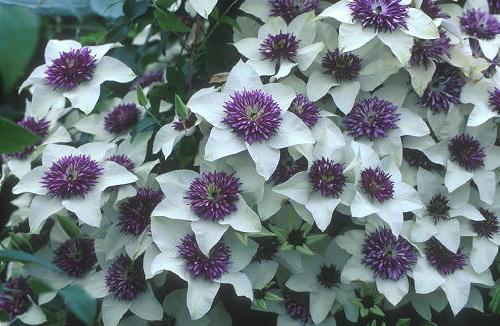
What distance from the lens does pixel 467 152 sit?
107 cm

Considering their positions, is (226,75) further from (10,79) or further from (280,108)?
(10,79)

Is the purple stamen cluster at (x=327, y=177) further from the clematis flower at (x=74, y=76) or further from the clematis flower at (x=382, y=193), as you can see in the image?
the clematis flower at (x=74, y=76)

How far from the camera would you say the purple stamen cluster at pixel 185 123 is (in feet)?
3.28

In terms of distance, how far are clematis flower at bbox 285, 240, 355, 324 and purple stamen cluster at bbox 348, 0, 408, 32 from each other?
1.10 ft

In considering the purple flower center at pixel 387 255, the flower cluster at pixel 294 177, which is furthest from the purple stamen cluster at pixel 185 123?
the purple flower center at pixel 387 255

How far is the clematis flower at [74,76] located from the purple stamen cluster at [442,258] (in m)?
0.54

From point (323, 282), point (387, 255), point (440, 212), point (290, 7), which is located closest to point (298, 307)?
point (323, 282)

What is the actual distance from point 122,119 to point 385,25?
19.2 inches

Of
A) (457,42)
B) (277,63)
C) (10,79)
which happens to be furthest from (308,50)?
(10,79)


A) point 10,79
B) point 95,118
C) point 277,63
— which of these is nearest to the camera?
point 10,79

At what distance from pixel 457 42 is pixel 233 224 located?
1.54ft

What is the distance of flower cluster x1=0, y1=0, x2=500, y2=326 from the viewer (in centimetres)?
95

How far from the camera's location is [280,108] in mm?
962

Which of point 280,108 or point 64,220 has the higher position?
point 280,108
